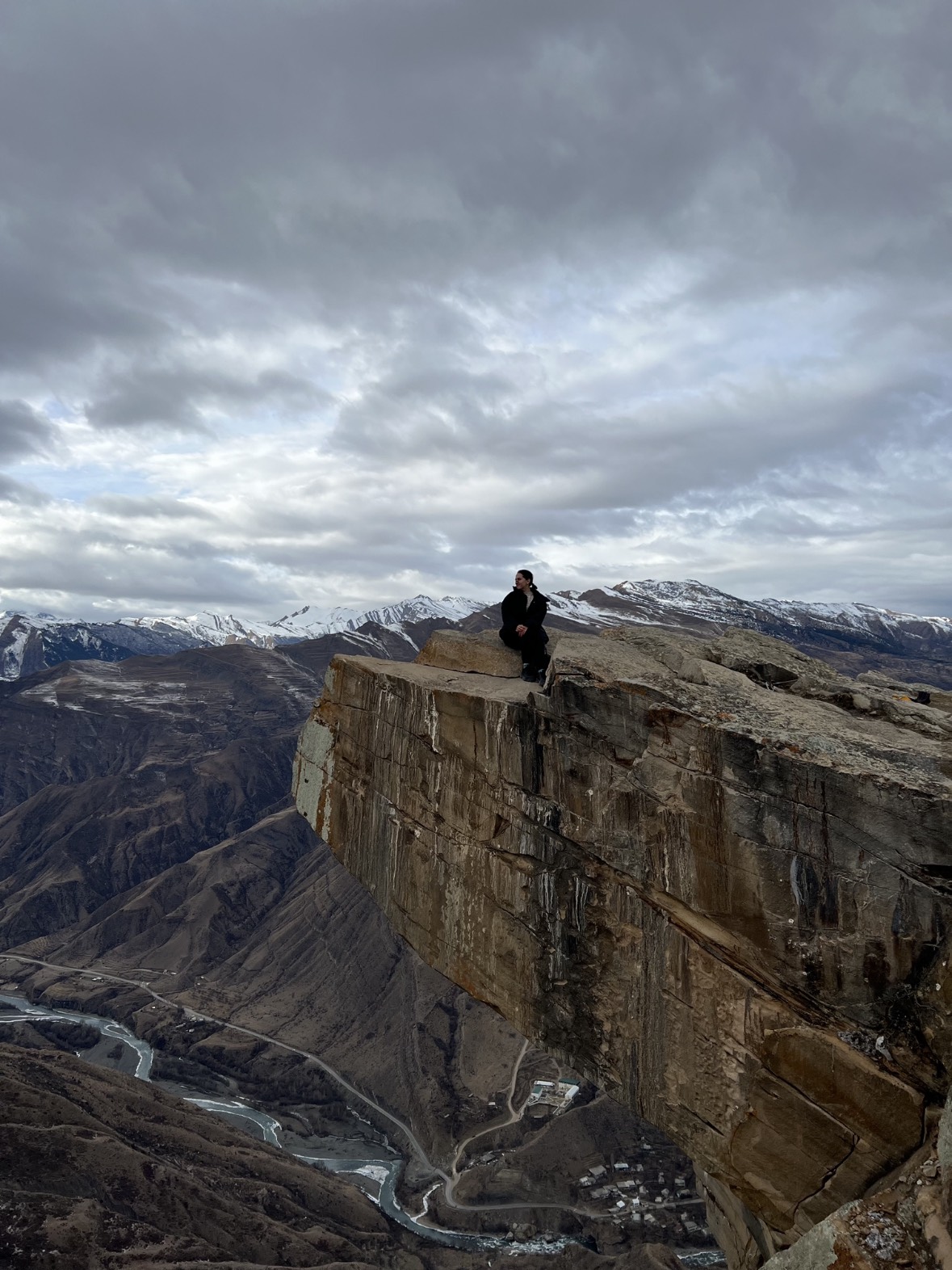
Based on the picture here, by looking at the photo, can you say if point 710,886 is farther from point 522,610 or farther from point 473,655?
point 473,655

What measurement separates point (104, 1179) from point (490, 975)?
66.1 meters

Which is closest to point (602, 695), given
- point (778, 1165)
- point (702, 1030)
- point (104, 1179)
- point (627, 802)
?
point (627, 802)

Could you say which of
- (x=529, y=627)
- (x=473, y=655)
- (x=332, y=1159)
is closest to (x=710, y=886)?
(x=529, y=627)

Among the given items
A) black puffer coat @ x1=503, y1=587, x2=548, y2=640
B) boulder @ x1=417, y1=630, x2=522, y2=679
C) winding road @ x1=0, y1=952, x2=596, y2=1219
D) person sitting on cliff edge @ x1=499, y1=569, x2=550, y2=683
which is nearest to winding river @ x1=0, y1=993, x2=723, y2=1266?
winding road @ x1=0, y1=952, x2=596, y2=1219

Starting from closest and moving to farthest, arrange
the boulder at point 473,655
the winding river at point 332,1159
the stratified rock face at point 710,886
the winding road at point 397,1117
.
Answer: the stratified rock face at point 710,886, the boulder at point 473,655, the winding river at point 332,1159, the winding road at point 397,1117

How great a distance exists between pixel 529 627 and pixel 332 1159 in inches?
4402

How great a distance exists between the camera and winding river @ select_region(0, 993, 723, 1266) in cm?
7725

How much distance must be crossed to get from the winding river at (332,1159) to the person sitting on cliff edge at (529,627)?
78.1 metres

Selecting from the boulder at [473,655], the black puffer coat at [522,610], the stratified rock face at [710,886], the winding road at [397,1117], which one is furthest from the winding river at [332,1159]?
the black puffer coat at [522,610]

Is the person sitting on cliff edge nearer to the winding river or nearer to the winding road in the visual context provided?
the winding river

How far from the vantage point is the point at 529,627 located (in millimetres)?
18016

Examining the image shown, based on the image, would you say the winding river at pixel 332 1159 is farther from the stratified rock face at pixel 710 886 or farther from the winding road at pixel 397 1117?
the stratified rock face at pixel 710 886

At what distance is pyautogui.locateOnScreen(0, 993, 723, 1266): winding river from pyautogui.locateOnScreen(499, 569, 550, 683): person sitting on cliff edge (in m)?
78.1

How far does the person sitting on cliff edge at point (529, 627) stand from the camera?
18016 millimetres
